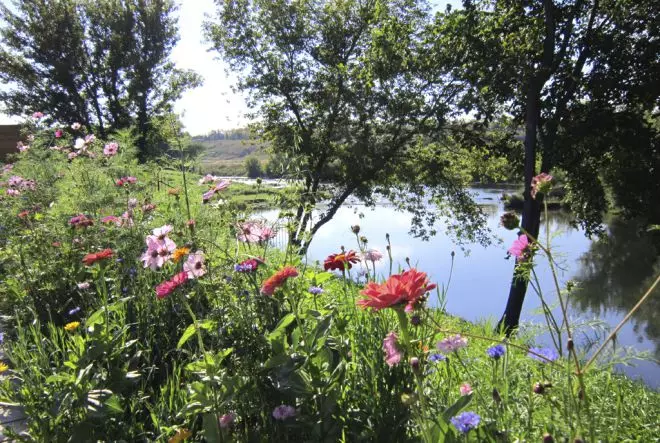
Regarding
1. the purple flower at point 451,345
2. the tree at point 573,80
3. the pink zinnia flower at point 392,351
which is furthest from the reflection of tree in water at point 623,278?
the pink zinnia flower at point 392,351

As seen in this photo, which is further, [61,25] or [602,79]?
[61,25]

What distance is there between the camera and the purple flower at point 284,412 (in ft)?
3.97

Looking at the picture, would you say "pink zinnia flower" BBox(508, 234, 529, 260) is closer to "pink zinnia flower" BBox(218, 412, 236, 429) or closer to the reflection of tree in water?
"pink zinnia flower" BBox(218, 412, 236, 429)

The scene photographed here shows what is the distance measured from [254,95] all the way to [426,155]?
3.77 metres

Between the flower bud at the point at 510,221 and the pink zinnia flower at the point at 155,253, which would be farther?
the pink zinnia flower at the point at 155,253

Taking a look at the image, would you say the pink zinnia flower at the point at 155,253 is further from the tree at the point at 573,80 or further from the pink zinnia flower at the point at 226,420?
the tree at the point at 573,80

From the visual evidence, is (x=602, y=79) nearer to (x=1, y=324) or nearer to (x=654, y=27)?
(x=654, y=27)

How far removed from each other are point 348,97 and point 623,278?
7.80 metres

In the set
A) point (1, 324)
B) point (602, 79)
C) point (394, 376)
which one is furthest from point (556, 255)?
point (602, 79)

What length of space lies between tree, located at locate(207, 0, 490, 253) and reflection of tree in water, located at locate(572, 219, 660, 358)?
118 inches

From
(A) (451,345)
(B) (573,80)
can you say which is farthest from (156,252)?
(B) (573,80)

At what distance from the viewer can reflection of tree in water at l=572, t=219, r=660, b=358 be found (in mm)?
8305

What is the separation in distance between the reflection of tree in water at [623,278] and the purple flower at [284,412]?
551 centimetres

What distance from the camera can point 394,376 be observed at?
127 centimetres
